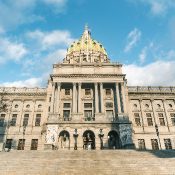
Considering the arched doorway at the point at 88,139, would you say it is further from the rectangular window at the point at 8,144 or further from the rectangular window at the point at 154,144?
the rectangular window at the point at 8,144

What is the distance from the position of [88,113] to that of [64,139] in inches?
263

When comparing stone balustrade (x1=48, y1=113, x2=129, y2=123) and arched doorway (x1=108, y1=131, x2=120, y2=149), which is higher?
stone balustrade (x1=48, y1=113, x2=129, y2=123)

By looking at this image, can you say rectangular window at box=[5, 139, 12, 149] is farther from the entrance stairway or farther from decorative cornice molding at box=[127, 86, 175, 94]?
decorative cornice molding at box=[127, 86, 175, 94]

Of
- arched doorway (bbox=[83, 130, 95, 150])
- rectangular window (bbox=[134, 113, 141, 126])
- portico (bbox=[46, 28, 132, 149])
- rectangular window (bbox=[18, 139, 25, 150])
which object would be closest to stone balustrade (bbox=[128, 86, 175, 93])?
rectangular window (bbox=[134, 113, 141, 126])

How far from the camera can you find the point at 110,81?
44094mm

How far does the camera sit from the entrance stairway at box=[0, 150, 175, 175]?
64.7ft

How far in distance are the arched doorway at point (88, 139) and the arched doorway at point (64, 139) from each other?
287cm

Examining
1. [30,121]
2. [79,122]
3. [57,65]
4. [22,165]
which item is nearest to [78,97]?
[79,122]

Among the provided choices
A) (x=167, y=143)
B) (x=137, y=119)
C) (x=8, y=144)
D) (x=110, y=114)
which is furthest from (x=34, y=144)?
(x=167, y=143)

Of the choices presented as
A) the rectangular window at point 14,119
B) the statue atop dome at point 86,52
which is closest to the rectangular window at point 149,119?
the statue atop dome at point 86,52

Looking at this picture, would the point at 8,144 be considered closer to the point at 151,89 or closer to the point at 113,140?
the point at 113,140

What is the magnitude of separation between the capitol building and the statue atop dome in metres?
18.9

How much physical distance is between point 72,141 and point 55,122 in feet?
13.9

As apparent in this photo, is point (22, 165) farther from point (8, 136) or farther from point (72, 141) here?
point (8, 136)
